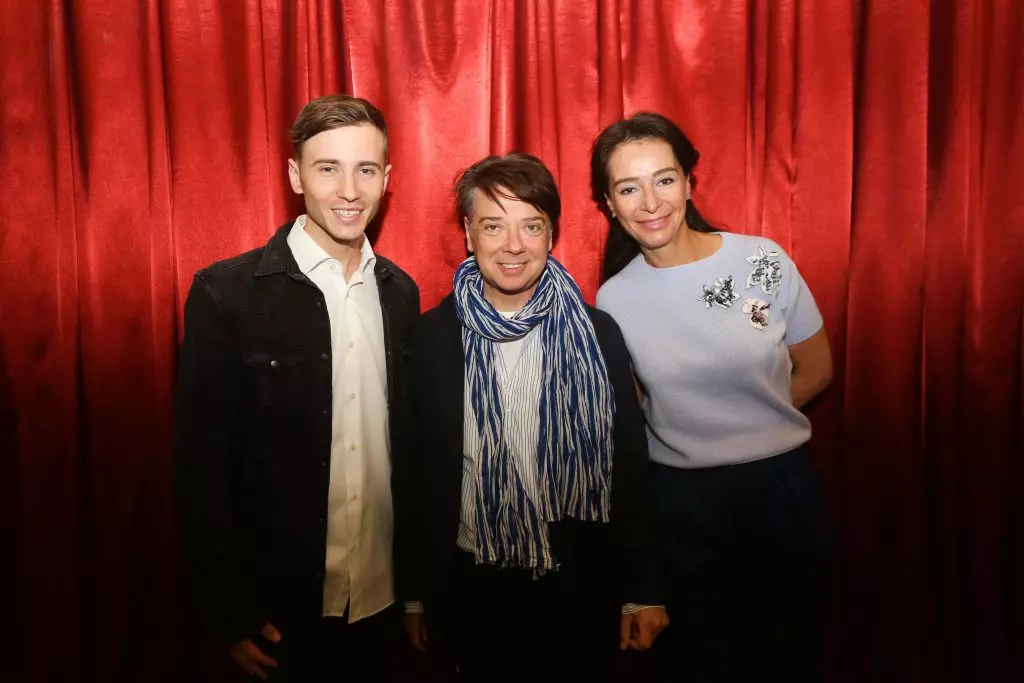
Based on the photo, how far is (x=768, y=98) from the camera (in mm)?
1982

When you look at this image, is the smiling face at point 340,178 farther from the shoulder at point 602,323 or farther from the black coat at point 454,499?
the shoulder at point 602,323

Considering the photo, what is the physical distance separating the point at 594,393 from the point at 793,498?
0.59 metres

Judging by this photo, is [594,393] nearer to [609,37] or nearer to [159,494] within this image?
[609,37]

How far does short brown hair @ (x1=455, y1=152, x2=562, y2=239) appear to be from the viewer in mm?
1496

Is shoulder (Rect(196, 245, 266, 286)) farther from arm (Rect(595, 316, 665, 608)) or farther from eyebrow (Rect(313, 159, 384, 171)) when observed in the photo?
arm (Rect(595, 316, 665, 608))

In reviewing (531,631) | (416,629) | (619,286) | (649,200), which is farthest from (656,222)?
(416,629)

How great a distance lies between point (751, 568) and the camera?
158 centimetres

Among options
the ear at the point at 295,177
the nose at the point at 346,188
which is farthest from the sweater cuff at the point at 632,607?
the ear at the point at 295,177

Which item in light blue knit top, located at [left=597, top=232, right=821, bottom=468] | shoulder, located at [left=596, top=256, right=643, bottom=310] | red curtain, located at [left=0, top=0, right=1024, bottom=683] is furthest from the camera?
red curtain, located at [left=0, top=0, right=1024, bottom=683]

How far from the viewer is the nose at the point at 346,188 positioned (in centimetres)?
146

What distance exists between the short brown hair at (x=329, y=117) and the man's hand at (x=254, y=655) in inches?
45.7

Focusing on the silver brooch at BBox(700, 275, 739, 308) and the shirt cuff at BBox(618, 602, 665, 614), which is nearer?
the shirt cuff at BBox(618, 602, 665, 614)

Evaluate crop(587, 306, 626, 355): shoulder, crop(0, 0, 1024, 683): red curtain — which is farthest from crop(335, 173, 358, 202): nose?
crop(587, 306, 626, 355): shoulder

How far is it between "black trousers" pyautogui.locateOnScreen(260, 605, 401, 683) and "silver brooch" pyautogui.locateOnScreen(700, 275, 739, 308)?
115 cm
